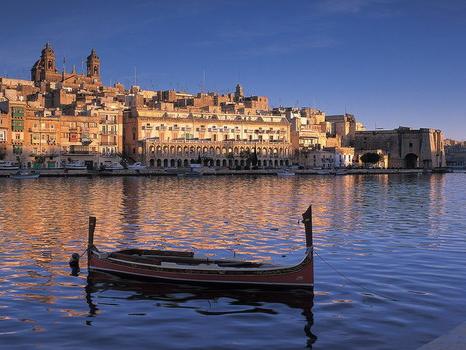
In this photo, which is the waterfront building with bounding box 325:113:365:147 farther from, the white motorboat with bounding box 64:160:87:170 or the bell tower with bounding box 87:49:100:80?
the white motorboat with bounding box 64:160:87:170

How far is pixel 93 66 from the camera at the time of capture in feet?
519

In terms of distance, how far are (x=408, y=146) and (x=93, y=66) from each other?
293ft

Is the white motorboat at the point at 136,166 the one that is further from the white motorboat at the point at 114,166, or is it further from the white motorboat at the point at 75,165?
the white motorboat at the point at 75,165

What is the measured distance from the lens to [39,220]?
3744 cm

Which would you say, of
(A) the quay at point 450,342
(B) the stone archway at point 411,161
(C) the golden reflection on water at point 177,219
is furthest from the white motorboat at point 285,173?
(A) the quay at point 450,342

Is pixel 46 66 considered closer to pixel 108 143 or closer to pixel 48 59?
pixel 48 59

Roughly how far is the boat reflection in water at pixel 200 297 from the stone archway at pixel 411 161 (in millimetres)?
174160

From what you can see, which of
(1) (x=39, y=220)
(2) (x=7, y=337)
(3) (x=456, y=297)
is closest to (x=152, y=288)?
(2) (x=7, y=337)

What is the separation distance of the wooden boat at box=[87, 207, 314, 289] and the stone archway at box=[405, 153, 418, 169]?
173 m

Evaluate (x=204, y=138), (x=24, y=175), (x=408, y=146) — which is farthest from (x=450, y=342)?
(x=408, y=146)

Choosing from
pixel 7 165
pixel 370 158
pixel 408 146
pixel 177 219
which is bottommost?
pixel 177 219

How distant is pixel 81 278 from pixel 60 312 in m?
3.96

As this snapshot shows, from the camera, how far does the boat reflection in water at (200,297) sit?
1706 cm

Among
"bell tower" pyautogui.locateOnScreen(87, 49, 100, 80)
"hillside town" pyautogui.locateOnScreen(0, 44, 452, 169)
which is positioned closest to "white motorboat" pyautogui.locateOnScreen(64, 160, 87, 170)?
"hillside town" pyautogui.locateOnScreen(0, 44, 452, 169)
